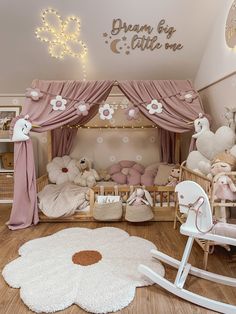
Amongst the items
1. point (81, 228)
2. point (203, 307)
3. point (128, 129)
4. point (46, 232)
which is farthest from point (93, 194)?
point (203, 307)

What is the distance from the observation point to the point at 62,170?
12.6ft

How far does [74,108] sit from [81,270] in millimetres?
1848

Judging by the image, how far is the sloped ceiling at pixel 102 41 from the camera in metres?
2.97

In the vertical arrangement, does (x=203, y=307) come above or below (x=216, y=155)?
below

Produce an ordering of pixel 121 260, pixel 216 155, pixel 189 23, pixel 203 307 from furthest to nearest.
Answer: pixel 189 23, pixel 216 155, pixel 121 260, pixel 203 307

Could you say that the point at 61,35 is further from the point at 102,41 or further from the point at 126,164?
the point at 126,164

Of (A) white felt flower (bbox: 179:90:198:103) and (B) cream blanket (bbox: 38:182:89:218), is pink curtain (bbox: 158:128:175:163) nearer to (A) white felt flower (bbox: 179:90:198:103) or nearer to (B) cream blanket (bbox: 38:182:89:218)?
(A) white felt flower (bbox: 179:90:198:103)

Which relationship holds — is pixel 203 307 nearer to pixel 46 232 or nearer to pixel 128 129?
pixel 46 232

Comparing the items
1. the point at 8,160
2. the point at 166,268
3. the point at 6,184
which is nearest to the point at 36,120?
the point at 8,160

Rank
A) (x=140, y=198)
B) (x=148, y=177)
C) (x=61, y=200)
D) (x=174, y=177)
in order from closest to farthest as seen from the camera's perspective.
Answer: (x=140, y=198)
(x=61, y=200)
(x=174, y=177)
(x=148, y=177)

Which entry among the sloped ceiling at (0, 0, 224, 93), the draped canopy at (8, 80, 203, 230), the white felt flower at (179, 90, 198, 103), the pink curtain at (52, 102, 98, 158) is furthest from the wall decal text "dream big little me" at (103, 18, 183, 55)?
the pink curtain at (52, 102, 98, 158)

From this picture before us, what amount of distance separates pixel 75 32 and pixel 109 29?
41cm

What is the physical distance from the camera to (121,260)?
2295 mm

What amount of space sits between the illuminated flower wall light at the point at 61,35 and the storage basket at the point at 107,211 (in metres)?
1.96
